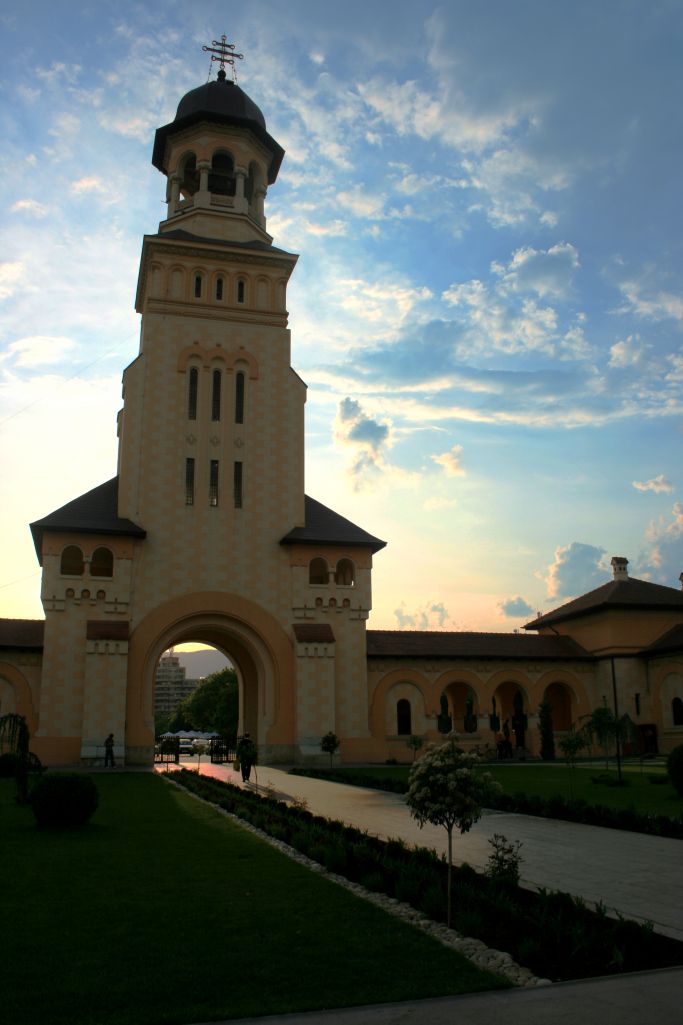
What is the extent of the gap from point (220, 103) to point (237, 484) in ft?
59.9

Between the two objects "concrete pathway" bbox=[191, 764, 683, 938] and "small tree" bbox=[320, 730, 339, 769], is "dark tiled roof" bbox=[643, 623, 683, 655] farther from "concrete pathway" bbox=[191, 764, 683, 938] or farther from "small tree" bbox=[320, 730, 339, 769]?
"concrete pathway" bbox=[191, 764, 683, 938]

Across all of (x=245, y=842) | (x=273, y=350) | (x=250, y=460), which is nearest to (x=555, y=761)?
(x=250, y=460)

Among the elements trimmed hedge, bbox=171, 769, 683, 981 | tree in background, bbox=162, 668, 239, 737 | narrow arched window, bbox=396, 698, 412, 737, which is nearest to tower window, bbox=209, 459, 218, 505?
narrow arched window, bbox=396, 698, 412, 737

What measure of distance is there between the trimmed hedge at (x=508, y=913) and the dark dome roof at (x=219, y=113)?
34291 millimetres

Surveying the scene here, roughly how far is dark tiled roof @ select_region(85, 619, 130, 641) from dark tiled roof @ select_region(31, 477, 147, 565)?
3404 millimetres

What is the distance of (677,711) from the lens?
36906 mm

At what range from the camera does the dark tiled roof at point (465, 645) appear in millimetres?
36406

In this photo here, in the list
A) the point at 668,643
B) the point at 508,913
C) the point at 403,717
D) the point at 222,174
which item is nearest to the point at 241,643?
the point at 403,717

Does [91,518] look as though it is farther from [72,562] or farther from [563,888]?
[563,888]

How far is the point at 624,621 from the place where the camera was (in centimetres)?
3888

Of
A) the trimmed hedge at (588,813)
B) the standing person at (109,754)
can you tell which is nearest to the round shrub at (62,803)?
the trimmed hedge at (588,813)

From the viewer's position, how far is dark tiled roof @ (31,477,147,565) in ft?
103

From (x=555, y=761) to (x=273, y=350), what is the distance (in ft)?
71.0

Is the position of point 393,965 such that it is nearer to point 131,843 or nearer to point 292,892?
point 292,892
